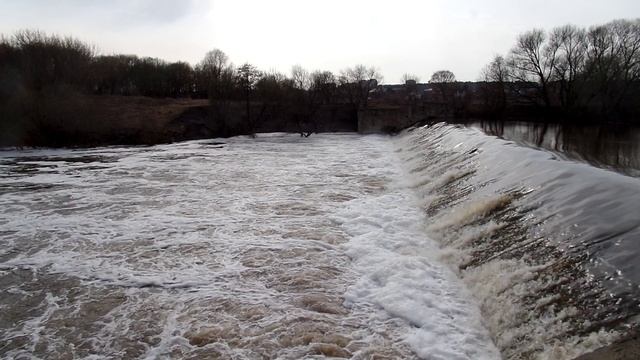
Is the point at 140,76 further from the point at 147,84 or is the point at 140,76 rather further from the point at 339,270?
the point at 339,270

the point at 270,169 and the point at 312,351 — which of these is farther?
the point at 270,169

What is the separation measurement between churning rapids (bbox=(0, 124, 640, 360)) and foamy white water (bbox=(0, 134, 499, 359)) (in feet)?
0.11

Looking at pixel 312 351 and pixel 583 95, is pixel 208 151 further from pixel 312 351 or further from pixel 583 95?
pixel 583 95

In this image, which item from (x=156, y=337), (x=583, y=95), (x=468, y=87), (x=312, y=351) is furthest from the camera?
(x=468, y=87)

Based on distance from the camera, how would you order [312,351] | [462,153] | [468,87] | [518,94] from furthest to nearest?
[468,87], [518,94], [462,153], [312,351]

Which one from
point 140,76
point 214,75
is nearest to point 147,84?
point 140,76

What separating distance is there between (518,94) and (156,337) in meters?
53.0

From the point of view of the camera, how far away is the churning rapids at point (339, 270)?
5.38m

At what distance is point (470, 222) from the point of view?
8930 mm

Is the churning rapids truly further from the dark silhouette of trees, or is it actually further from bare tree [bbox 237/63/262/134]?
the dark silhouette of trees

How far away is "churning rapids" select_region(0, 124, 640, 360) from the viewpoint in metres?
5.38

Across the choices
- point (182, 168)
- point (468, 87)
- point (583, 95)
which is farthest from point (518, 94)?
point (182, 168)

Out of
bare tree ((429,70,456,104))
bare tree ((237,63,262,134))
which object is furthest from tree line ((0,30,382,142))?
bare tree ((429,70,456,104))

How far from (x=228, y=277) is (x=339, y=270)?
6.23 feet
